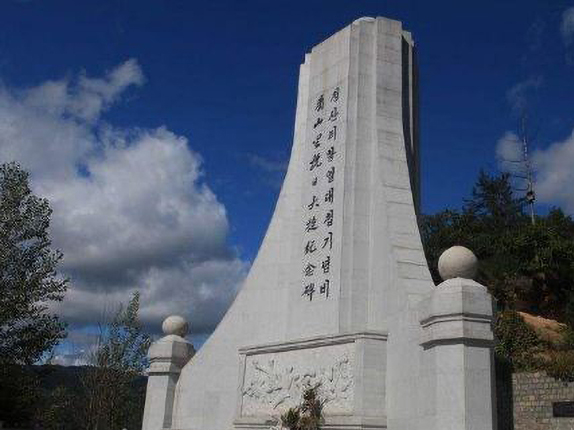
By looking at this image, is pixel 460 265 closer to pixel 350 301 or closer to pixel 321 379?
pixel 350 301

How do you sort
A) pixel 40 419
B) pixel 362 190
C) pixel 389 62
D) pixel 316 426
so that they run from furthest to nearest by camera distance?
pixel 40 419 < pixel 389 62 < pixel 362 190 < pixel 316 426

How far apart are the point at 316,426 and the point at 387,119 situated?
522cm

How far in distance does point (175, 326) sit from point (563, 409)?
278 inches

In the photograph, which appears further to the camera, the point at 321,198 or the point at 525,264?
the point at 525,264

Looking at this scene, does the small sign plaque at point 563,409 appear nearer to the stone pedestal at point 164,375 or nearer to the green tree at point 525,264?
the stone pedestal at point 164,375

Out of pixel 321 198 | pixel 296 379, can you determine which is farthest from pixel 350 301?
pixel 321 198

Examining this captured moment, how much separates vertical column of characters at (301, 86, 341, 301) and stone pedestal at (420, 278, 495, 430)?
2795 mm

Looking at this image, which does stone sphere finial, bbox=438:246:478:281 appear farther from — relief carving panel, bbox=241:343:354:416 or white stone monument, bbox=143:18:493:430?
relief carving panel, bbox=241:343:354:416

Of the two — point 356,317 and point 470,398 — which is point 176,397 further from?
point 470,398

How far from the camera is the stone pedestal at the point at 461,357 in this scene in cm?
768

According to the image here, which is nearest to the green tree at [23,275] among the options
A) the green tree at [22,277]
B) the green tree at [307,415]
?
the green tree at [22,277]

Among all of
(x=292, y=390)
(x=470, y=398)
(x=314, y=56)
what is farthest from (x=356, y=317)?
(x=314, y=56)

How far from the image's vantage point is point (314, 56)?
1270 centimetres

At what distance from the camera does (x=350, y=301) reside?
33.5 ft
